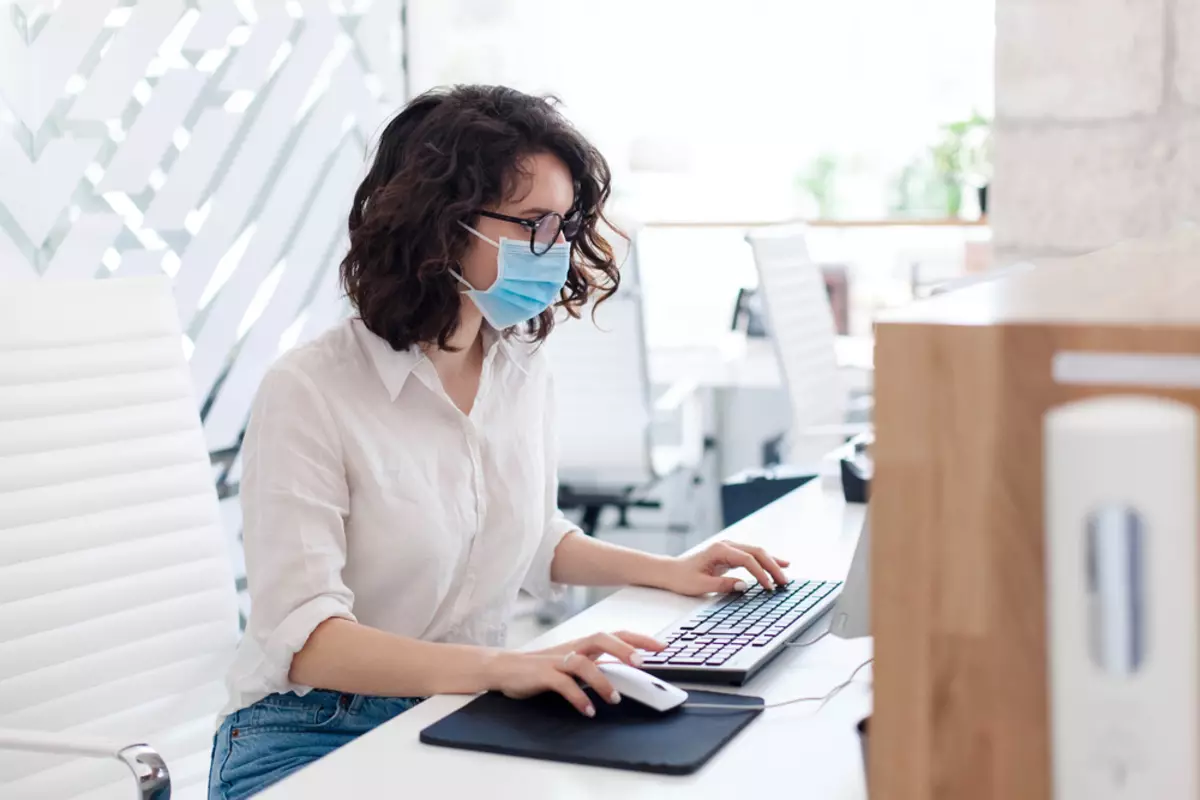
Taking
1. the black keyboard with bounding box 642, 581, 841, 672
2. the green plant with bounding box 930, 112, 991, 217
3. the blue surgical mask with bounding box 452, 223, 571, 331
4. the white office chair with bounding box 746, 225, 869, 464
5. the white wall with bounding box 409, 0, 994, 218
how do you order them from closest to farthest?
the black keyboard with bounding box 642, 581, 841, 672 → the blue surgical mask with bounding box 452, 223, 571, 331 → the white office chair with bounding box 746, 225, 869, 464 → the green plant with bounding box 930, 112, 991, 217 → the white wall with bounding box 409, 0, 994, 218

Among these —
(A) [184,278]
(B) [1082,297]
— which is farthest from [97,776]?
(A) [184,278]

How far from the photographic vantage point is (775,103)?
4828 mm

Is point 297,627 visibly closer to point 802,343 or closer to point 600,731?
point 600,731

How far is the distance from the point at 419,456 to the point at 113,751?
0.45m

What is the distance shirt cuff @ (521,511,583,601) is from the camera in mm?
1756

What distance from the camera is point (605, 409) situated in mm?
3477

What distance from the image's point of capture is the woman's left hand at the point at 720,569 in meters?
1.54

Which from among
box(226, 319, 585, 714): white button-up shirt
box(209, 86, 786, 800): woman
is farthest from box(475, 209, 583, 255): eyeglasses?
box(226, 319, 585, 714): white button-up shirt

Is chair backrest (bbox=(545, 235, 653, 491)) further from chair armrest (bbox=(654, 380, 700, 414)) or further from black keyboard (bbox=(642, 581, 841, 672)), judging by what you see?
black keyboard (bbox=(642, 581, 841, 672))

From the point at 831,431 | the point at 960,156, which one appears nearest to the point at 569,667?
Answer: the point at 831,431

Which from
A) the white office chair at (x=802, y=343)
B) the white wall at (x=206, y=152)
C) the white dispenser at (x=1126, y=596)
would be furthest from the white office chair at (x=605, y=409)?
the white dispenser at (x=1126, y=596)

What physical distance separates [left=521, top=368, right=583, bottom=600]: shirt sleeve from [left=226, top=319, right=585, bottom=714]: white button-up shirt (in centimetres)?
5

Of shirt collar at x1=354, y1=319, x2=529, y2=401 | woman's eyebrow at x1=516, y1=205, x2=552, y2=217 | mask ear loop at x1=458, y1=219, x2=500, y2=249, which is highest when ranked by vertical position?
woman's eyebrow at x1=516, y1=205, x2=552, y2=217

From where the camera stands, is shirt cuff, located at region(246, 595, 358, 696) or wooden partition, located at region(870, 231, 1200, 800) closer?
wooden partition, located at region(870, 231, 1200, 800)
